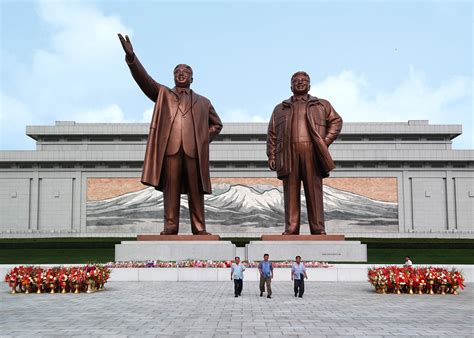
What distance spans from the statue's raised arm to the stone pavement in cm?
508

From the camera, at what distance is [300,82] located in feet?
46.6

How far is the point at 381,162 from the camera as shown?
1335 inches

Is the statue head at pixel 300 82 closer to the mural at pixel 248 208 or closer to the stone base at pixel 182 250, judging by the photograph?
the stone base at pixel 182 250

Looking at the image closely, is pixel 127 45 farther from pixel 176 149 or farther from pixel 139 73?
pixel 176 149

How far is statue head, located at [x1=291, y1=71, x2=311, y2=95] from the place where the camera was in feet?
46.6

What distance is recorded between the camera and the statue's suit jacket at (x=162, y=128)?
13.4 meters

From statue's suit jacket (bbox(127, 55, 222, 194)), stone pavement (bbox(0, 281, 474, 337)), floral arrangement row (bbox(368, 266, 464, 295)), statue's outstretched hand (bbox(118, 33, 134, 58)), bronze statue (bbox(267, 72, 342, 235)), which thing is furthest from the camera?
bronze statue (bbox(267, 72, 342, 235))

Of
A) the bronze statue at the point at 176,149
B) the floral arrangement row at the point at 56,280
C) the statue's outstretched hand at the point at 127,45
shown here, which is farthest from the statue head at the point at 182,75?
the floral arrangement row at the point at 56,280

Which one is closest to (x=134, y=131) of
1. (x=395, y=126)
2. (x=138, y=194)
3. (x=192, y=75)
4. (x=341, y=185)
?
(x=138, y=194)

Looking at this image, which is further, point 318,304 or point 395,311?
point 318,304

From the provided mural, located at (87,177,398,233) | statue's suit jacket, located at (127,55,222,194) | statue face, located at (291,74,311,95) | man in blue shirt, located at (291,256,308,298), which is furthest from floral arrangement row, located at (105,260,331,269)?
mural, located at (87,177,398,233)

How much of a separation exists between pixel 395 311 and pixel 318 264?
16.7 ft

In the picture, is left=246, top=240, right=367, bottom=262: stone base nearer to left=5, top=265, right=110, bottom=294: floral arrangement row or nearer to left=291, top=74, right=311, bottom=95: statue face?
left=291, top=74, right=311, bottom=95: statue face

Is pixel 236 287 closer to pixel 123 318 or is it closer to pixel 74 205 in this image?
pixel 123 318
